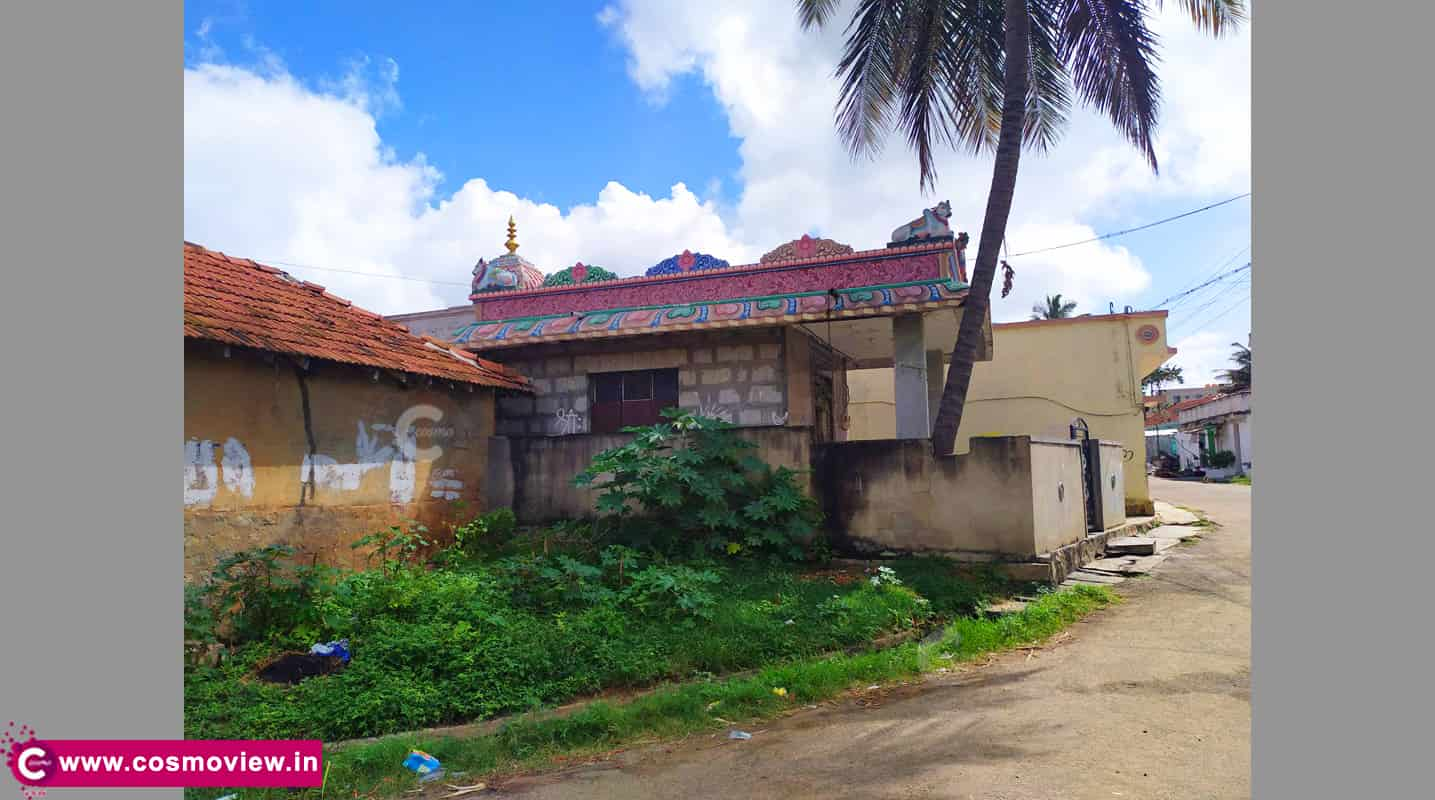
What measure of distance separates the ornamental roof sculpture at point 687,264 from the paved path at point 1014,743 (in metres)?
6.72

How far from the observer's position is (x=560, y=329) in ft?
37.6

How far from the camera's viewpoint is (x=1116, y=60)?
34.0ft

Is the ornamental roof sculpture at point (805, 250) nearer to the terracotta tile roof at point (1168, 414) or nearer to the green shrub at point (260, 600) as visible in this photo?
the green shrub at point (260, 600)

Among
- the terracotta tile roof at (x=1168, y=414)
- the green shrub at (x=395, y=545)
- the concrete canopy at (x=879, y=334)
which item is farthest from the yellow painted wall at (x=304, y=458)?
the terracotta tile roof at (x=1168, y=414)

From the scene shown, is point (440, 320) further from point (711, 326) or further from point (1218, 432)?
point (1218, 432)

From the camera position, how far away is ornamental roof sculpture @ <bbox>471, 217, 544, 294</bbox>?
1248cm

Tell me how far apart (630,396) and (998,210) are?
5638 mm

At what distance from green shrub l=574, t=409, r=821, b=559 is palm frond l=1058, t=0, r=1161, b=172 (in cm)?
655

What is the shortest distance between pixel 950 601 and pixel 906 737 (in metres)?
3.53

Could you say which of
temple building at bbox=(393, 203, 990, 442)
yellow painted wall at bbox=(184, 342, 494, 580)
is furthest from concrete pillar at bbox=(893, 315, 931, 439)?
yellow painted wall at bbox=(184, 342, 494, 580)

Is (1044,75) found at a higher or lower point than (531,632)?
higher

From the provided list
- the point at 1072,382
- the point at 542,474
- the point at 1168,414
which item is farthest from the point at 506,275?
the point at 1168,414

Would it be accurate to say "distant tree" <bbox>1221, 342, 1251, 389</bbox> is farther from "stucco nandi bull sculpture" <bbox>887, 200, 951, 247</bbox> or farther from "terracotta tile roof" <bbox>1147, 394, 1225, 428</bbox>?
"stucco nandi bull sculpture" <bbox>887, 200, 951, 247</bbox>

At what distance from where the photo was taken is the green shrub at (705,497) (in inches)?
352
